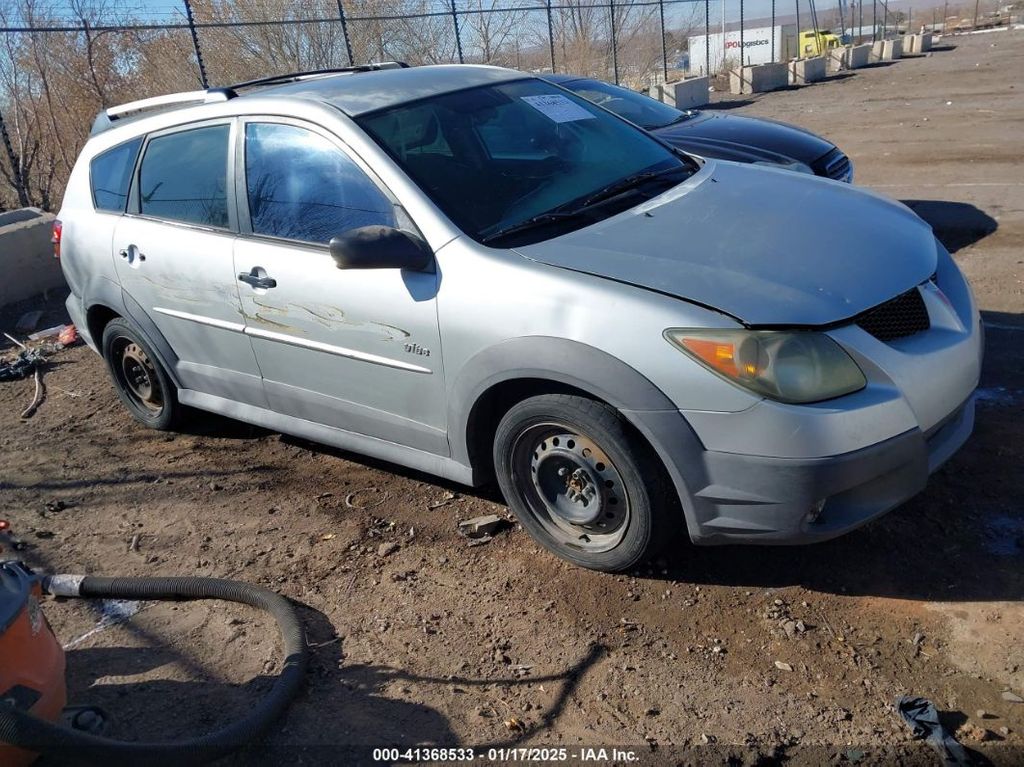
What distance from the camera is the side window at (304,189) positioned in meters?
3.67

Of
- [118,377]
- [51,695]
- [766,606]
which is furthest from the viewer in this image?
[118,377]

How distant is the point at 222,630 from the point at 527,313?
1.69 metres

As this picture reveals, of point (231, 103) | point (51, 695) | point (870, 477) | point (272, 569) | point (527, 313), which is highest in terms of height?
point (231, 103)

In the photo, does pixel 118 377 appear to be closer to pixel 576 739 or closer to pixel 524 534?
pixel 524 534

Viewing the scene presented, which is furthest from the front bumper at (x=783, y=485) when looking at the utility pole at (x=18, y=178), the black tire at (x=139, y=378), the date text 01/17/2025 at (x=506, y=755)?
the utility pole at (x=18, y=178)

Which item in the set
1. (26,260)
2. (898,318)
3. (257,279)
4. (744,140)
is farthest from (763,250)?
(26,260)

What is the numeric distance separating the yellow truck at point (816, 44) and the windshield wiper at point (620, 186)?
28637mm

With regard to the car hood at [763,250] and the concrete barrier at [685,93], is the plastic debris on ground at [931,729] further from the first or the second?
the concrete barrier at [685,93]

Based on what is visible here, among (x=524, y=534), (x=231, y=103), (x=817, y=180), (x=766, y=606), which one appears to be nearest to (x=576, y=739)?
(x=766, y=606)

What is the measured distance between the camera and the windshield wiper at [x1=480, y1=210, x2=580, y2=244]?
11.3 ft

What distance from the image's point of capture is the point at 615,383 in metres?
2.98

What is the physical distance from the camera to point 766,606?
3164 millimetres

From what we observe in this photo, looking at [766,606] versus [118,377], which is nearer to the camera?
[766,606]

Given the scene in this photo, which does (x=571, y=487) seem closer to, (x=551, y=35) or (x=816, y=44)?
(x=551, y=35)
